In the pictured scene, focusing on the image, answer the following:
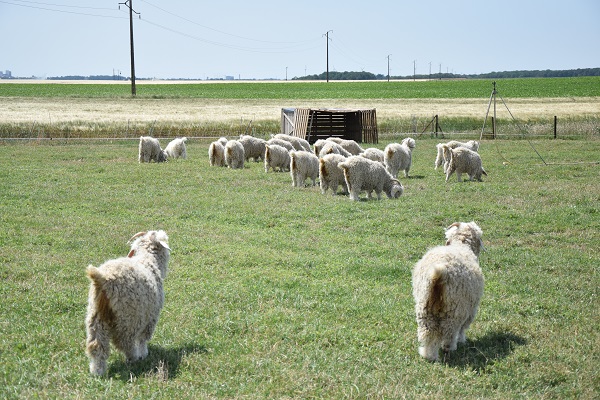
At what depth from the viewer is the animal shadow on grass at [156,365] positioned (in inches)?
253

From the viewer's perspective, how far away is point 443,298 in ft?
22.4

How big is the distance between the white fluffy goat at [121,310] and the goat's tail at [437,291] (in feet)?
9.68

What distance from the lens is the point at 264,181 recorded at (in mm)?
21781

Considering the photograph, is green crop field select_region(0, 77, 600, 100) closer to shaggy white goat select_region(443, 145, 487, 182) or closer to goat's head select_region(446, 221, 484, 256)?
shaggy white goat select_region(443, 145, 487, 182)

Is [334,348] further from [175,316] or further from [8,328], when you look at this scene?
[8,328]

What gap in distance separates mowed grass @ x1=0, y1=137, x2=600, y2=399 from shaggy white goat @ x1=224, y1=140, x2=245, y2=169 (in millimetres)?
5304

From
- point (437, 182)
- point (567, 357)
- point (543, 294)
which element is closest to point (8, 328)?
point (567, 357)

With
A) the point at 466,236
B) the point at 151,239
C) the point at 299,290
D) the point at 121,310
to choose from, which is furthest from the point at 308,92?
the point at 121,310

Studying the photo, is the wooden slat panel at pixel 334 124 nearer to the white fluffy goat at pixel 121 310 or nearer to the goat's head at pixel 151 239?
the goat's head at pixel 151 239

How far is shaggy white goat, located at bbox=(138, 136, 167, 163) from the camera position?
27356mm

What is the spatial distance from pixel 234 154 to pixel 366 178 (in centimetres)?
893

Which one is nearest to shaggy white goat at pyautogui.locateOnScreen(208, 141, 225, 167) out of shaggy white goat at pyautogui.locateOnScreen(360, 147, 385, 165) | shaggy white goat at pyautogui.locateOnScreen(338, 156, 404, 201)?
shaggy white goat at pyautogui.locateOnScreen(360, 147, 385, 165)

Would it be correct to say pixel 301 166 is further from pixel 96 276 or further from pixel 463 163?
pixel 96 276

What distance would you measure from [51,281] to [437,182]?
47.1ft
